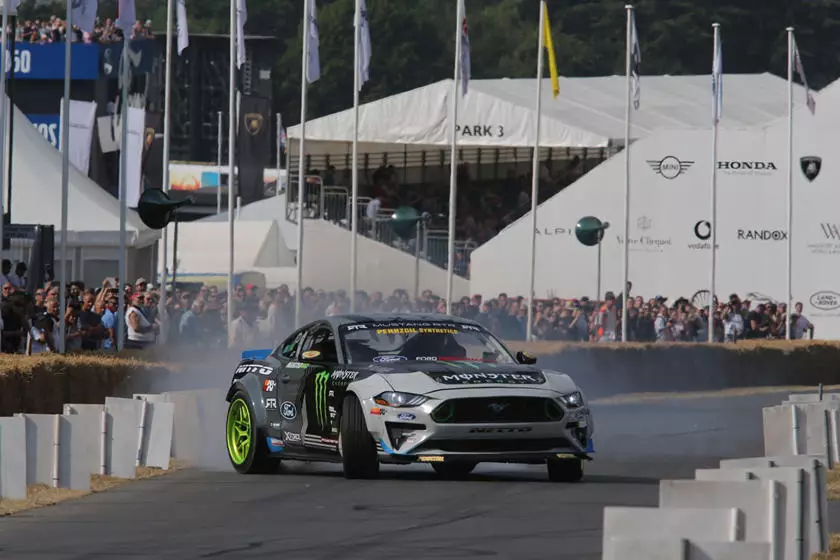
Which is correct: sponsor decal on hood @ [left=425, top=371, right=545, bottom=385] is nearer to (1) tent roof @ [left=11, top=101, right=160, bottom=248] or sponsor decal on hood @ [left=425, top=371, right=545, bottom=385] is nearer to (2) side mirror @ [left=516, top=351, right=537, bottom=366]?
(2) side mirror @ [left=516, top=351, right=537, bottom=366]

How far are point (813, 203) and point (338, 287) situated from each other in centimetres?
1235

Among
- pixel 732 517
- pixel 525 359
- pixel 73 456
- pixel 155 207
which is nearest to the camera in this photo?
pixel 732 517

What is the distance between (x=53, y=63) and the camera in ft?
205

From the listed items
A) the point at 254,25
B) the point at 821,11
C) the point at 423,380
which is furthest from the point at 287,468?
the point at 254,25

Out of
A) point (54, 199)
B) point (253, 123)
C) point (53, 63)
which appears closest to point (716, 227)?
point (253, 123)

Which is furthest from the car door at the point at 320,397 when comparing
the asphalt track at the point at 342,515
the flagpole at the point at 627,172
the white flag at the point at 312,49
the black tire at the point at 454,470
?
the flagpole at the point at 627,172

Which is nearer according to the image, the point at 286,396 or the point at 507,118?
the point at 286,396

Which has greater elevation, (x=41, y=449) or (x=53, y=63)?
(x=53, y=63)

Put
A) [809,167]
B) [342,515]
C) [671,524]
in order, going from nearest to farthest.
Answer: [671,524]
[342,515]
[809,167]

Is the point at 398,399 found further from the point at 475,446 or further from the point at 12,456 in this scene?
the point at 12,456

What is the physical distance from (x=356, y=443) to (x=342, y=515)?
2.36 m

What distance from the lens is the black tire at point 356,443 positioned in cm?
1473

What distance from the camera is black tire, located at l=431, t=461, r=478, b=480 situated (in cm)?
1559

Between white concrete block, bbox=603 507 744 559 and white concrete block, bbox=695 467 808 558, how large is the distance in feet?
2.24
